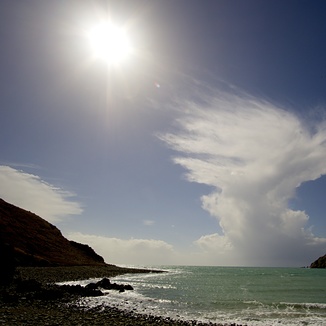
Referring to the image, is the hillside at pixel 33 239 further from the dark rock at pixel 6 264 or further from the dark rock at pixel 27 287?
the dark rock at pixel 27 287

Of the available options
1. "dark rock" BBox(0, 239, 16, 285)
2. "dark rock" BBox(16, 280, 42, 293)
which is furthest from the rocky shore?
"dark rock" BBox(0, 239, 16, 285)

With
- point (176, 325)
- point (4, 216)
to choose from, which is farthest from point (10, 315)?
point (4, 216)

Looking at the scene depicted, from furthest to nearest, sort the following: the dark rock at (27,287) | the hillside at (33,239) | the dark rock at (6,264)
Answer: the hillside at (33,239), the dark rock at (6,264), the dark rock at (27,287)

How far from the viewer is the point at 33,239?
102m

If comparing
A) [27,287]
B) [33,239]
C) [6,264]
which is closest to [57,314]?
[27,287]

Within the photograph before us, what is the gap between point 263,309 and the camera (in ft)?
108

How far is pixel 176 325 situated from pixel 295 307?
1947 centimetres

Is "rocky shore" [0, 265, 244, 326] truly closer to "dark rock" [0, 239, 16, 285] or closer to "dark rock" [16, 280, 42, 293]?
"dark rock" [16, 280, 42, 293]

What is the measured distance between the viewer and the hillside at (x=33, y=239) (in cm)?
8676

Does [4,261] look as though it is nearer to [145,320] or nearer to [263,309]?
[145,320]

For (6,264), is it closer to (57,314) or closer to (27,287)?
(27,287)

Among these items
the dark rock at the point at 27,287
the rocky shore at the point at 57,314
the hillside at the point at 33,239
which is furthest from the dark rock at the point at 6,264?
the hillside at the point at 33,239

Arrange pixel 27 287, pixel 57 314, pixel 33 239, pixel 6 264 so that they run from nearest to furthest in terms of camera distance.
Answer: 1. pixel 57 314
2. pixel 27 287
3. pixel 6 264
4. pixel 33 239

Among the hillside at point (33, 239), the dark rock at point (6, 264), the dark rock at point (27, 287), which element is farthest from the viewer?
the hillside at point (33, 239)
